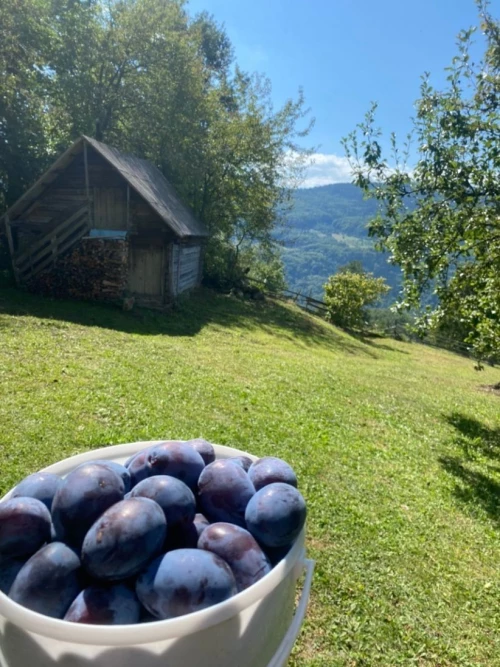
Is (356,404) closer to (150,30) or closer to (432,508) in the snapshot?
(432,508)

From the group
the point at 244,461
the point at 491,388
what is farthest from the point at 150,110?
the point at 244,461

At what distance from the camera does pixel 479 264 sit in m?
8.06

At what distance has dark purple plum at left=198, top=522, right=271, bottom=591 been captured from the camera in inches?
54.0

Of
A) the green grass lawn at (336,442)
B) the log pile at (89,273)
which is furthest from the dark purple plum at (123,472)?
the log pile at (89,273)

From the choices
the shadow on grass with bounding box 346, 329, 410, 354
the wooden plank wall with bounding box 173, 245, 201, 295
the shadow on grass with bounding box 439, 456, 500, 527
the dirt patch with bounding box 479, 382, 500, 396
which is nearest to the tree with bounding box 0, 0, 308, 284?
the wooden plank wall with bounding box 173, 245, 201, 295

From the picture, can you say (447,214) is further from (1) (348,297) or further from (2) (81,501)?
(1) (348,297)

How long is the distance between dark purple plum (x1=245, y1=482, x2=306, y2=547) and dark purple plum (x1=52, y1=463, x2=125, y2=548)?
0.51m

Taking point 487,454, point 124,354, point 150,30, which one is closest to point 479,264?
point 487,454

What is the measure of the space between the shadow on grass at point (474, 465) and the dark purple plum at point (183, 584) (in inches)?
213

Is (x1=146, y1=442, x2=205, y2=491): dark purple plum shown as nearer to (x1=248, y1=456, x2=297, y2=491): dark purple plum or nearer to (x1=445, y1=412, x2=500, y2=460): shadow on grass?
(x1=248, y1=456, x2=297, y2=491): dark purple plum

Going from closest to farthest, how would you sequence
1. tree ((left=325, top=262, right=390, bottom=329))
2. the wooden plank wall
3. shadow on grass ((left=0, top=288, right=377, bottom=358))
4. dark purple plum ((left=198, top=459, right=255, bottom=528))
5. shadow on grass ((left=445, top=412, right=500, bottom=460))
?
dark purple plum ((left=198, top=459, right=255, bottom=528)) → shadow on grass ((left=445, top=412, right=500, bottom=460)) → shadow on grass ((left=0, top=288, right=377, bottom=358)) → the wooden plank wall → tree ((left=325, top=262, right=390, bottom=329))

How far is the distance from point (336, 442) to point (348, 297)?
1954 cm

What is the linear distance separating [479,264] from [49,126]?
2154 centimetres

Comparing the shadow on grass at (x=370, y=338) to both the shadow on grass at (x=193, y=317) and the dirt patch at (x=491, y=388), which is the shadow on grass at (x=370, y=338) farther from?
the dirt patch at (x=491, y=388)
